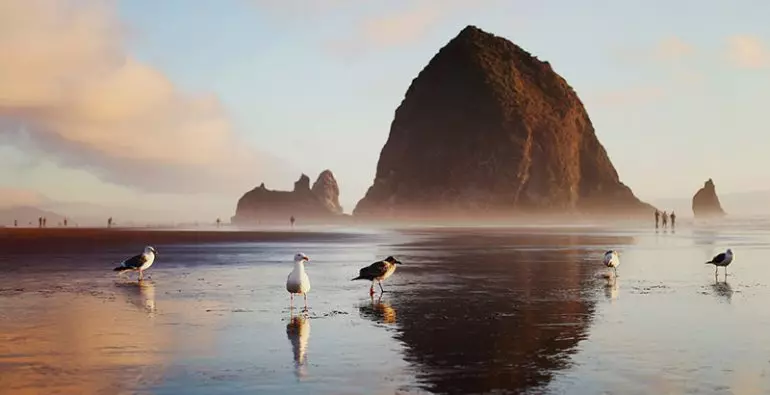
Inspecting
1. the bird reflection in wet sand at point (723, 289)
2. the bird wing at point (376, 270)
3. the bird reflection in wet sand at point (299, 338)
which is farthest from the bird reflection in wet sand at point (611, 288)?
the bird reflection in wet sand at point (299, 338)

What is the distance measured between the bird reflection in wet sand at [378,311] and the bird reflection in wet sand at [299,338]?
1427 millimetres

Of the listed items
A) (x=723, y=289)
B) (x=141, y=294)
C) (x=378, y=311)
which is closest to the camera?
(x=378, y=311)

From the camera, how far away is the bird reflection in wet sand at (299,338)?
1107cm

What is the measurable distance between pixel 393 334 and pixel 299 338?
1.70m

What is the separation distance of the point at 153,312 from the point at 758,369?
39.7ft

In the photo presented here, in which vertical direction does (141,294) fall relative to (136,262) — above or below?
below

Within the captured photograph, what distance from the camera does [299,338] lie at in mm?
13547

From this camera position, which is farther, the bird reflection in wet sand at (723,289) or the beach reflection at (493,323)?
the bird reflection in wet sand at (723,289)

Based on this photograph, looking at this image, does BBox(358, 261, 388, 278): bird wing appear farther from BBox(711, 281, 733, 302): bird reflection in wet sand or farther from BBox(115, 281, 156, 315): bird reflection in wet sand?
BBox(711, 281, 733, 302): bird reflection in wet sand

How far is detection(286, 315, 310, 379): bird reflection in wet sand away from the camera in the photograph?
11066mm

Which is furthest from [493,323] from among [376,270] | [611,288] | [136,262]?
[136,262]

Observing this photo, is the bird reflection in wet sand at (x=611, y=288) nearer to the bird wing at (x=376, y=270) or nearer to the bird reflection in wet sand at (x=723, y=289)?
the bird reflection in wet sand at (x=723, y=289)

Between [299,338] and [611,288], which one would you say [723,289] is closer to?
[611,288]

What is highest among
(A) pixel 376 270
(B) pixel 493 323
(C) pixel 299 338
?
(A) pixel 376 270
